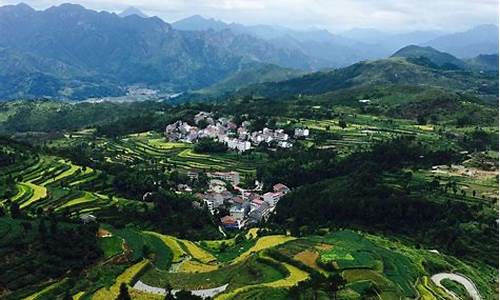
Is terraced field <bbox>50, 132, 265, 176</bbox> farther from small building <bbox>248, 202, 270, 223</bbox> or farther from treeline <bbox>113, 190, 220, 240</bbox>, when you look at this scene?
treeline <bbox>113, 190, 220, 240</bbox>

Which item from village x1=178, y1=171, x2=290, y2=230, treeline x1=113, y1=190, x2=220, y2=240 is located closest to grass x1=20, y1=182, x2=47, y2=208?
treeline x1=113, y1=190, x2=220, y2=240

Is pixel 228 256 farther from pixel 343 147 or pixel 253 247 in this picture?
pixel 343 147

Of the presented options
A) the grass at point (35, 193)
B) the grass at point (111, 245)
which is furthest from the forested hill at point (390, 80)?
the grass at point (111, 245)

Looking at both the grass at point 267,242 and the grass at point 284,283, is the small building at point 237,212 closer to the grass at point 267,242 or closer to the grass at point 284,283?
the grass at point 267,242

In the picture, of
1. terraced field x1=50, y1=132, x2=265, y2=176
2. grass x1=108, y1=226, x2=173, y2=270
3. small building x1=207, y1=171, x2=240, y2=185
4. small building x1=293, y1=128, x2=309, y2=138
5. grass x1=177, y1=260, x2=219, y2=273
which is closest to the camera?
grass x1=177, y1=260, x2=219, y2=273

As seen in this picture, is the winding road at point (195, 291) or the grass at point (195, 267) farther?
the grass at point (195, 267)
